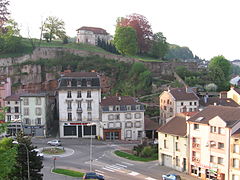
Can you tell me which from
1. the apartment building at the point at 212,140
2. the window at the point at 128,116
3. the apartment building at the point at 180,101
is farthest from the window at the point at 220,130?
the apartment building at the point at 180,101

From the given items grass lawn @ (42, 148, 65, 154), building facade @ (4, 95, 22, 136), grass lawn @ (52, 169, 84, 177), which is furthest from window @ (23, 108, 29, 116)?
grass lawn @ (52, 169, 84, 177)

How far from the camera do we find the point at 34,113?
2474 inches

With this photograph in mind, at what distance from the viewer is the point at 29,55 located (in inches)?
3440

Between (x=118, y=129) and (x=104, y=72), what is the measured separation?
28.2 m

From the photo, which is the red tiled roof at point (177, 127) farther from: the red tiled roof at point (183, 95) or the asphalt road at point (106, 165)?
the red tiled roof at point (183, 95)

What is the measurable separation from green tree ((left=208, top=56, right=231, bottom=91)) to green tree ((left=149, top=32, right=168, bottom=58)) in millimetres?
15355

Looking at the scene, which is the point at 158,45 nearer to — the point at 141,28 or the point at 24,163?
the point at 141,28

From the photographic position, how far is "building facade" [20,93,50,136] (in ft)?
206

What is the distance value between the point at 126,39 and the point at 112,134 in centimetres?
3602

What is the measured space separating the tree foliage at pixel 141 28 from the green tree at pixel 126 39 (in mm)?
7750

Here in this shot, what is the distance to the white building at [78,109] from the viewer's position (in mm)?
63000

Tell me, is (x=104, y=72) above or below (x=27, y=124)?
above

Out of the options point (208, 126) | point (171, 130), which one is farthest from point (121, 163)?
point (208, 126)

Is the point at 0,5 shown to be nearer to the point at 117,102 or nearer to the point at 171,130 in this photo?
the point at 117,102
